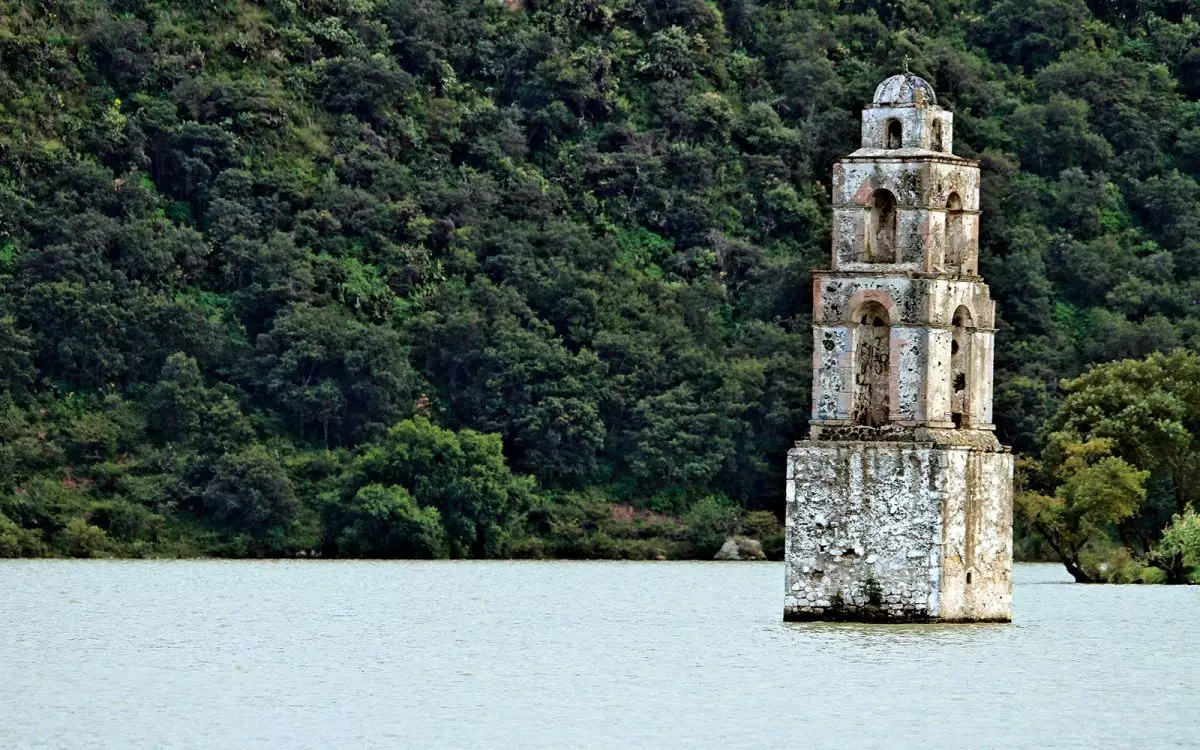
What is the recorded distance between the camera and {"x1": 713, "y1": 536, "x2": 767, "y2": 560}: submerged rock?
280 ft

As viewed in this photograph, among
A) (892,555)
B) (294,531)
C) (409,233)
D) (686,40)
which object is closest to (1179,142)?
(686,40)

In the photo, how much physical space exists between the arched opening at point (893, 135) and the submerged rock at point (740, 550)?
116 ft

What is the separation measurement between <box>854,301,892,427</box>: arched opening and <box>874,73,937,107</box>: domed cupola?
2798mm

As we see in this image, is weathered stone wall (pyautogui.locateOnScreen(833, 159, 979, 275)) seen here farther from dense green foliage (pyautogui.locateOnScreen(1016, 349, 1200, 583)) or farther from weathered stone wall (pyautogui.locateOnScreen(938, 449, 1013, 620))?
dense green foliage (pyautogui.locateOnScreen(1016, 349, 1200, 583))

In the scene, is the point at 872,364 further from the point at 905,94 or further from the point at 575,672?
the point at 575,672

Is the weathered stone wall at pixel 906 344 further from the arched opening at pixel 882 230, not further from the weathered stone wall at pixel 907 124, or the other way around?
the weathered stone wall at pixel 907 124

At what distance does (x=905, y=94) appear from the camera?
50.1 metres

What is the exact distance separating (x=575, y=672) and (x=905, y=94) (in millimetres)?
9852

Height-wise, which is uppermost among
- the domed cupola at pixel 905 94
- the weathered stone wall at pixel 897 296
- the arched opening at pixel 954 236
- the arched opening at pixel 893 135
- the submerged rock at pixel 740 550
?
the domed cupola at pixel 905 94

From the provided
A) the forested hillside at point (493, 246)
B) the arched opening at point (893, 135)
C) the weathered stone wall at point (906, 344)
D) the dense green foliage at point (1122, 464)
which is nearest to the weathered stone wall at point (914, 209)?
the arched opening at point (893, 135)

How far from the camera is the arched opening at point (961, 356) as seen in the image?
50.4m

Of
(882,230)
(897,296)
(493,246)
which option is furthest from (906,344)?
(493,246)

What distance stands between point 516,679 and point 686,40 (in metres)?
60.6

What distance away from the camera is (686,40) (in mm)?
103875
